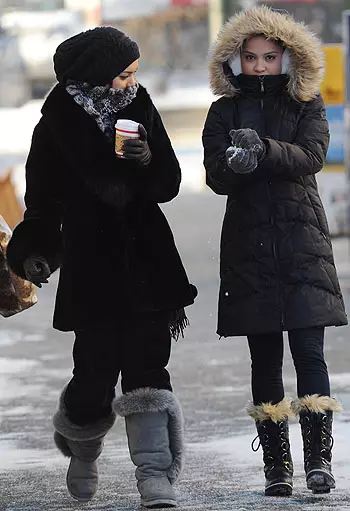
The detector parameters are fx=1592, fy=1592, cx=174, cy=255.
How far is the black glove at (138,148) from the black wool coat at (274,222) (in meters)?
0.29

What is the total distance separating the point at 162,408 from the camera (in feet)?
17.0

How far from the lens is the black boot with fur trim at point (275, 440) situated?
5.28 meters

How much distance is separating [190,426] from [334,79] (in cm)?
619

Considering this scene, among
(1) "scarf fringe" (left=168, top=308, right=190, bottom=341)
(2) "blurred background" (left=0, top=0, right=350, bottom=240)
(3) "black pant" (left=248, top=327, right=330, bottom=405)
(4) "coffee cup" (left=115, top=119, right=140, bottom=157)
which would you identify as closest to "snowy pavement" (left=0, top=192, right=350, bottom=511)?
(3) "black pant" (left=248, top=327, right=330, bottom=405)

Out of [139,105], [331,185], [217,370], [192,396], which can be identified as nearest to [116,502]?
[139,105]

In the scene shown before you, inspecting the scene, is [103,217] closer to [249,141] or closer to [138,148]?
[138,148]

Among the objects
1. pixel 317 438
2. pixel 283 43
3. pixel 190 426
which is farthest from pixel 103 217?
pixel 190 426

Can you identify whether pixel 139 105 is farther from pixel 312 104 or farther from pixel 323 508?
pixel 323 508

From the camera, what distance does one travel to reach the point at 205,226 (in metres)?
13.2

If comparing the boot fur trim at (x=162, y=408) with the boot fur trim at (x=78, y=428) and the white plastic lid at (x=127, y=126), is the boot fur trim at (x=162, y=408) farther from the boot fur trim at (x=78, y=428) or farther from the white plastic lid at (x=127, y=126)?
the white plastic lid at (x=127, y=126)

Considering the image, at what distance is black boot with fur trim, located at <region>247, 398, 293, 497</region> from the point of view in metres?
5.28

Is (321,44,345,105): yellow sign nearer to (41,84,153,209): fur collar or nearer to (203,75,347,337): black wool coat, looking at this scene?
(203,75,347,337): black wool coat

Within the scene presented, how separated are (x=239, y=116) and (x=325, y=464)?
1191mm

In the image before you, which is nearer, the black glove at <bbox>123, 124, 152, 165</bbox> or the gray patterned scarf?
the black glove at <bbox>123, 124, 152, 165</bbox>
